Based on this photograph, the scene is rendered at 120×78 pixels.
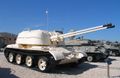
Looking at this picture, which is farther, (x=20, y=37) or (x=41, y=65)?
(x=20, y=37)

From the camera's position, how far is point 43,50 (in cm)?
1406

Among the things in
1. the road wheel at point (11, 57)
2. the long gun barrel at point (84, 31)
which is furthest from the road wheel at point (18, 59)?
the long gun barrel at point (84, 31)

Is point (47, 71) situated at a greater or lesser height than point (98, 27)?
lesser

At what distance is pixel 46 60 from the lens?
44.6 ft

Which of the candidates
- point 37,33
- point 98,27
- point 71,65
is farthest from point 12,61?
point 98,27

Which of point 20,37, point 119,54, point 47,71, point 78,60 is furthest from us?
point 119,54

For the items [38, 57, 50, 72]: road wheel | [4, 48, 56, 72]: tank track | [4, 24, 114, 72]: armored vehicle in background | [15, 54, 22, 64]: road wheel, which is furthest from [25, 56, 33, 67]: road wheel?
[38, 57, 50, 72]: road wheel

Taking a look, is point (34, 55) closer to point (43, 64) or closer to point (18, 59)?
point (43, 64)

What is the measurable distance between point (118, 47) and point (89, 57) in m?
10.3

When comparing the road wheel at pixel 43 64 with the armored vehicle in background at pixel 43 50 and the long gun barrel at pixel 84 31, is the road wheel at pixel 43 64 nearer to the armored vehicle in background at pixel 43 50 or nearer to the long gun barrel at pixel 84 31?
the armored vehicle in background at pixel 43 50

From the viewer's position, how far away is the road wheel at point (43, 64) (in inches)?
533

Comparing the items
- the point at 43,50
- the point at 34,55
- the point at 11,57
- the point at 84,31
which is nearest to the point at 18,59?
the point at 11,57

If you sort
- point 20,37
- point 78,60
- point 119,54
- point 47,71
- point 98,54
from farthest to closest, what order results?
point 119,54, point 98,54, point 20,37, point 78,60, point 47,71

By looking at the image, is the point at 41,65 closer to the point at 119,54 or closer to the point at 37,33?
the point at 37,33
